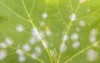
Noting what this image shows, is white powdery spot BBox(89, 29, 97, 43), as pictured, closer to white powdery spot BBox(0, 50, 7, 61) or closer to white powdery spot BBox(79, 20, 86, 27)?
white powdery spot BBox(79, 20, 86, 27)

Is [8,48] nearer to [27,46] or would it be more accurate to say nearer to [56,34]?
[27,46]

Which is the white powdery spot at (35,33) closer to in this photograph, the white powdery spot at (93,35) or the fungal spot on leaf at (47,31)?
the fungal spot on leaf at (47,31)

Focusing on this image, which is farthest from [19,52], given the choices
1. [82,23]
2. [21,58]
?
[82,23]

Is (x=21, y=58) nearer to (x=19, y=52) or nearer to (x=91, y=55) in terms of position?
(x=19, y=52)

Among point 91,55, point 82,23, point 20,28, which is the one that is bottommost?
point 91,55

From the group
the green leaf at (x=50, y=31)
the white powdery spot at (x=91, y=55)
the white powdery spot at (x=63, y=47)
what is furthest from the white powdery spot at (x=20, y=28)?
the white powdery spot at (x=91, y=55)

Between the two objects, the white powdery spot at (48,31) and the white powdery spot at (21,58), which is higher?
the white powdery spot at (48,31)

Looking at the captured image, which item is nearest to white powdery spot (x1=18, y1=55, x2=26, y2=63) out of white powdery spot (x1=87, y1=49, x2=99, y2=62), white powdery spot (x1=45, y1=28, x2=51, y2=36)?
white powdery spot (x1=45, y1=28, x2=51, y2=36)

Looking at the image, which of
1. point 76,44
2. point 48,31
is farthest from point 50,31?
point 76,44

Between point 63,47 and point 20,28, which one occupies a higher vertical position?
point 20,28
